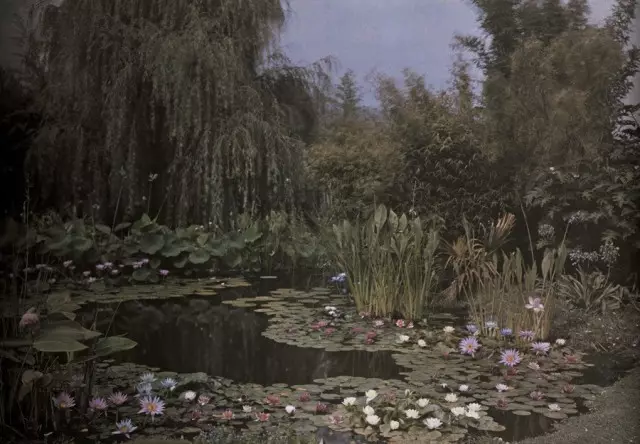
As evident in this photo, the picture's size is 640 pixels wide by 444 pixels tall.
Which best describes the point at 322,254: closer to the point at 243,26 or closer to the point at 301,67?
the point at 301,67

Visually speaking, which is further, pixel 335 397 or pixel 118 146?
pixel 118 146

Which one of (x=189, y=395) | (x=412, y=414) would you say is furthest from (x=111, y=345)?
(x=412, y=414)

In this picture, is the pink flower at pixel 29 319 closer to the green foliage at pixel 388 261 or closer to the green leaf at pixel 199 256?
the green leaf at pixel 199 256

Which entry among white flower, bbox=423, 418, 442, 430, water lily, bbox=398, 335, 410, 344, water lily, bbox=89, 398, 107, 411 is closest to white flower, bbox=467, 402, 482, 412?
white flower, bbox=423, 418, 442, 430

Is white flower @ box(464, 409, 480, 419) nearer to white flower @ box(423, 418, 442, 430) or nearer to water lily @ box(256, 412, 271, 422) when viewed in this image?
white flower @ box(423, 418, 442, 430)

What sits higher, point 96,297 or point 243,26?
point 243,26

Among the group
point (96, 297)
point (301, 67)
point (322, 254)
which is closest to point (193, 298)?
point (96, 297)

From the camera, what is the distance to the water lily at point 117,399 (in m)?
1.74

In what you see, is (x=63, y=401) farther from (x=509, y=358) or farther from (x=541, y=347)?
(x=541, y=347)

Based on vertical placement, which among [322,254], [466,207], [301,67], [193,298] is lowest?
[193,298]

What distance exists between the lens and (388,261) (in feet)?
7.20

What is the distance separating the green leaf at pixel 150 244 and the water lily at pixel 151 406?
51 centimetres

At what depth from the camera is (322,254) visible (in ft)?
7.04

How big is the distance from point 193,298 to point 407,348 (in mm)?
777
